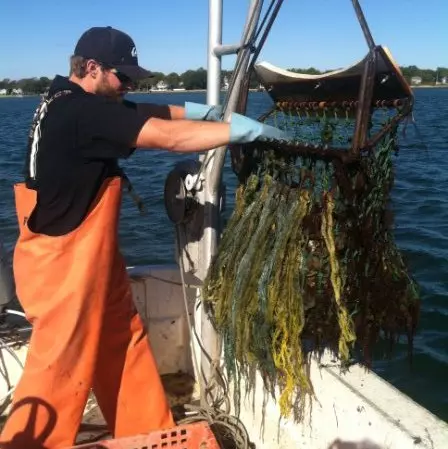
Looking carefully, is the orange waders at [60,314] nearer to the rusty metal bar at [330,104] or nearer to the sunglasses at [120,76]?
the sunglasses at [120,76]

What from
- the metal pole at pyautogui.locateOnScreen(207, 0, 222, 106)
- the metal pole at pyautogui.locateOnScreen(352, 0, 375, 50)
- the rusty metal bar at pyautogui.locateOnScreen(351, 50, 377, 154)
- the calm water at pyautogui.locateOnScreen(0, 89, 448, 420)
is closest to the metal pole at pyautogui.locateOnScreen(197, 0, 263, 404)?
the metal pole at pyautogui.locateOnScreen(207, 0, 222, 106)

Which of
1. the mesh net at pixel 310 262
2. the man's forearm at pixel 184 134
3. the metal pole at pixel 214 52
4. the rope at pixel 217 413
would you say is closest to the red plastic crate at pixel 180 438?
the rope at pixel 217 413

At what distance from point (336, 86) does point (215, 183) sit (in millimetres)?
814

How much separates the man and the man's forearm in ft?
0.14

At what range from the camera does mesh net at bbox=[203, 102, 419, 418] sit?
104 inches

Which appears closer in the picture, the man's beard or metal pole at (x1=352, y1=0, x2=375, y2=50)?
metal pole at (x1=352, y1=0, x2=375, y2=50)

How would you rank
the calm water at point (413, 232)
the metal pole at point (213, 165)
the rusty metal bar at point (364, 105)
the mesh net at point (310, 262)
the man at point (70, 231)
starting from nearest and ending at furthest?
1. the rusty metal bar at point (364, 105)
2. the mesh net at point (310, 262)
3. the man at point (70, 231)
4. the metal pole at point (213, 165)
5. the calm water at point (413, 232)

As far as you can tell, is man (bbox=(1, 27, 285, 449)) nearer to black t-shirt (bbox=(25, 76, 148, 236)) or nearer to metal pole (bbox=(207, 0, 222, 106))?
black t-shirt (bbox=(25, 76, 148, 236))

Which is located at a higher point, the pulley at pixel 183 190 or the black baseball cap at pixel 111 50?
the black baseball cap at pixel 111 50

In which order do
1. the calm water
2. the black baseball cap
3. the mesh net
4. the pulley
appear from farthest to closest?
the calm water → the pulley → the black baseball cap → the mesh net

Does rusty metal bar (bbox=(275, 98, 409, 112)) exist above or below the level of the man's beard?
below

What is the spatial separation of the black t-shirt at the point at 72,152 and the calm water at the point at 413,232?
1.36 m

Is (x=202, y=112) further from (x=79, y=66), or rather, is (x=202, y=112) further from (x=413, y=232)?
(x=413, y=232)

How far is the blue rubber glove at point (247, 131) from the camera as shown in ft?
8.75
